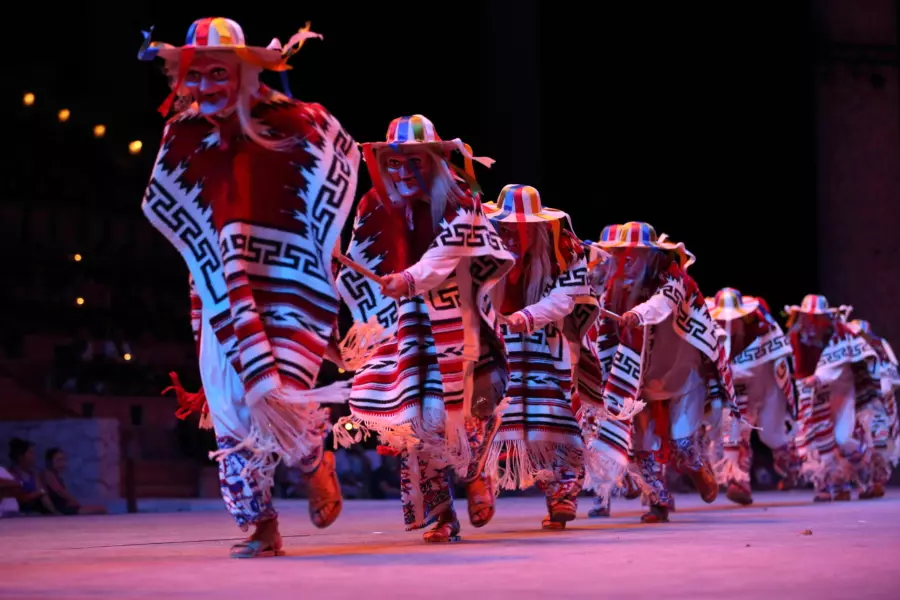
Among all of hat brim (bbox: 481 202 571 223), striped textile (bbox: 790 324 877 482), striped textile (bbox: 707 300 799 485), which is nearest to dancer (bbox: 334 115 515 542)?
hat brim (bbox: 481 202 571 223)

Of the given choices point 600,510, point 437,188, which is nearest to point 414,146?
point 437,188

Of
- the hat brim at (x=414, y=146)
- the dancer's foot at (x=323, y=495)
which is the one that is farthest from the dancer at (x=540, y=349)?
the dancer's foot at (x=323, y=495)

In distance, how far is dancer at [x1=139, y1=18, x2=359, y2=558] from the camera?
5.65 meters

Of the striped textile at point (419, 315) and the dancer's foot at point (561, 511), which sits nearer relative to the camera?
the striped textile at point (419, 315)

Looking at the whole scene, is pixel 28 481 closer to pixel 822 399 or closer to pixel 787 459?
pixel 787 459

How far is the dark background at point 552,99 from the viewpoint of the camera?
18828 mm

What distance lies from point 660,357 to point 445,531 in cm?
338

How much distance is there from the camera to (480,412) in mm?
7289

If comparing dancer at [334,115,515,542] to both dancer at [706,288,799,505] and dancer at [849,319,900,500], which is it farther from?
dancer at [849,319,900,500]

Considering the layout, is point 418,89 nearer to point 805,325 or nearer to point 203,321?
point 805,325

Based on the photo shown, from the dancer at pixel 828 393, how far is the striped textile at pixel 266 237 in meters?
8.40

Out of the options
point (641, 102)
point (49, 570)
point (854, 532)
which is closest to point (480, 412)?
point (854, 532)

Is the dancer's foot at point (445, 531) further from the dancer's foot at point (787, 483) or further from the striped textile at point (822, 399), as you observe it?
the dancer's foot at point (787, 483)

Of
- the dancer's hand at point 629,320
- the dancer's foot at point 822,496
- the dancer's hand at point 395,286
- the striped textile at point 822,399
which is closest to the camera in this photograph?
the dancer's hand at point 395,286
